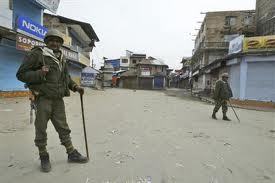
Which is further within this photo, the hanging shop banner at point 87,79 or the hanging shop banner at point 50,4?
the hanging shop banner at point 87,79

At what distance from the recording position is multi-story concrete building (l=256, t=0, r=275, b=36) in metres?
28.5

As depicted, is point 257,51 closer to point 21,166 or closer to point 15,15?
point 15,15

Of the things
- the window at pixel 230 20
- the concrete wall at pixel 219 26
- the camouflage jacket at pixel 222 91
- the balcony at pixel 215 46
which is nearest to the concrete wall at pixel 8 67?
the camouflage jacket at pixel 222 91

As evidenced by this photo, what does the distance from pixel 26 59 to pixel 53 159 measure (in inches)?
63.0

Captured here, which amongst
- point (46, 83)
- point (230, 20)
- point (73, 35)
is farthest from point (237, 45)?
point (230, 20)

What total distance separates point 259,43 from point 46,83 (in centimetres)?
1686

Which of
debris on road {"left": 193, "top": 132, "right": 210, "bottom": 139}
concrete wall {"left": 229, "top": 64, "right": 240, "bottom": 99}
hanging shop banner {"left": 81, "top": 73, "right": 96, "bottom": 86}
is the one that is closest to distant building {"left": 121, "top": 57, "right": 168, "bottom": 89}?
hanging shop banner {"left": 81, "top": 73, "right": 96, "bottom": 86}

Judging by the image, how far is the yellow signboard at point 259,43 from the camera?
1647cm

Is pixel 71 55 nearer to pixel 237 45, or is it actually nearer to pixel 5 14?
pixel 5 14

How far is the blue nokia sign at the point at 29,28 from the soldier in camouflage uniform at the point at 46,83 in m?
11.3

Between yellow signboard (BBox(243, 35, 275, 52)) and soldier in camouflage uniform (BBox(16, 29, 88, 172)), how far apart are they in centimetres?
1636

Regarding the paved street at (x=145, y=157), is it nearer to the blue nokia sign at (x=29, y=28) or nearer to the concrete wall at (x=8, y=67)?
the concrete wall at (x=8, y=67)

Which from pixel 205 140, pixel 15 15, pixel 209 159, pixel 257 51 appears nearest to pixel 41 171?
pixel 209 159

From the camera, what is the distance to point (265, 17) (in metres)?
31.5
